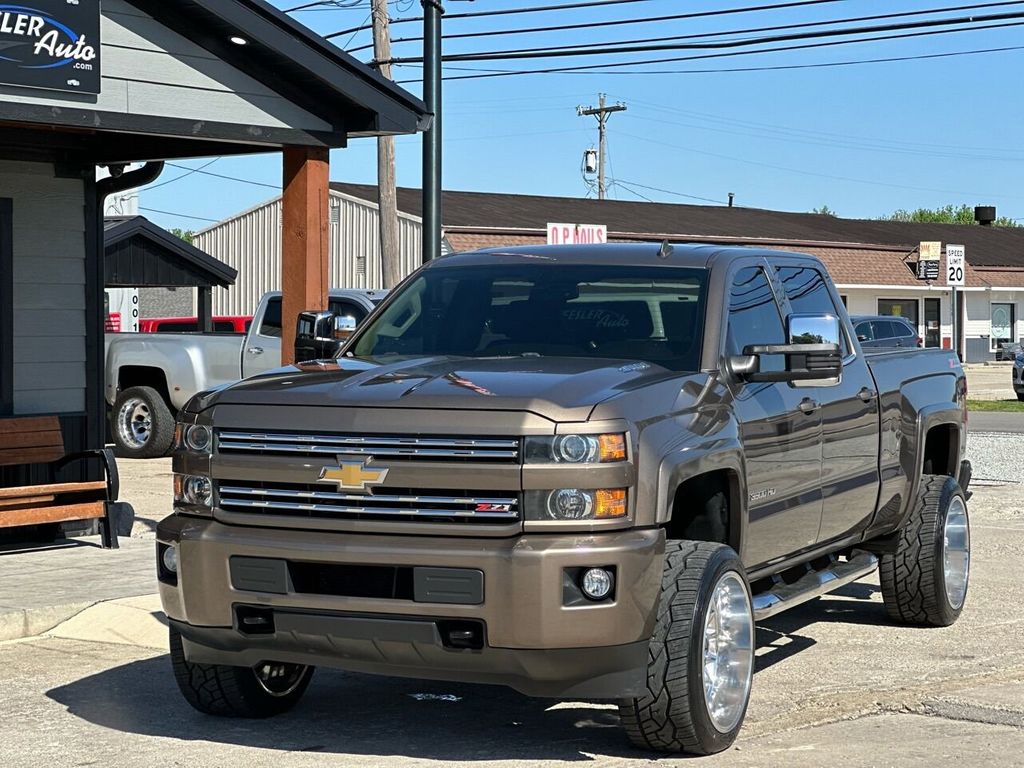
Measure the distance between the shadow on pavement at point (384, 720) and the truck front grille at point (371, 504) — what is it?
1009 mm

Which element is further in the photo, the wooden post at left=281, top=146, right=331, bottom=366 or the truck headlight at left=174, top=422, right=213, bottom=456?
the wooden post at left=281, top=146, right=331, bottom=366

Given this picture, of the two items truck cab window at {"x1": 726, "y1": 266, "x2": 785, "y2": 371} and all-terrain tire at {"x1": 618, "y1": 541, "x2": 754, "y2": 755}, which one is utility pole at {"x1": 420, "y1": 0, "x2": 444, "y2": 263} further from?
all-terrain tire at {"x1": 618, "y1": 541, "x2": 754, "y2": 755}

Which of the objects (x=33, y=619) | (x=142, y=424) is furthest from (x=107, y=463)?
(x=142, y=424)

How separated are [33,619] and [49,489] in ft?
7.78

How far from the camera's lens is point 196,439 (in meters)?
6.09

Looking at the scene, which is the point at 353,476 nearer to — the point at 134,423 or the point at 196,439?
the point at 196,439

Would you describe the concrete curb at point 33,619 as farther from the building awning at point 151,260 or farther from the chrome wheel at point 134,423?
the building awning at point 151,260

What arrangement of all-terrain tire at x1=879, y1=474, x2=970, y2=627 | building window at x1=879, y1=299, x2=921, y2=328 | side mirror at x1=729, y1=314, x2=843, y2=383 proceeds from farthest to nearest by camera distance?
1. building window at x1=879, y1=299, x2=921, y2=328
2. all-terrain tire at x1=879, y1=474, x2=970, y2=627
3. side mirror at x1=729, y1=314, x2=843, y2=383

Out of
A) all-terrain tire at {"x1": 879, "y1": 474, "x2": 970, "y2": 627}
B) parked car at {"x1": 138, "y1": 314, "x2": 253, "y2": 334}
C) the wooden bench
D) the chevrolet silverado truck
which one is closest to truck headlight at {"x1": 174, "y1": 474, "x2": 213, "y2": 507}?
the chevrolet silverado truck

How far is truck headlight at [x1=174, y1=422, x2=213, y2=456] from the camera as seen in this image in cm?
604

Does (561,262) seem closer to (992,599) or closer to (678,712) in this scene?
(678,712)

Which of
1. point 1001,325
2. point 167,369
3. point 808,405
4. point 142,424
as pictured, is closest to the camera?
point 808,405

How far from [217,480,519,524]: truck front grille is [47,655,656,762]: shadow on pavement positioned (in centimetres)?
101

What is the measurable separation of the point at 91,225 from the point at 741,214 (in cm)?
4873
